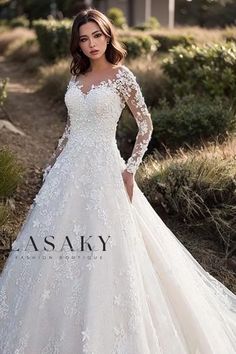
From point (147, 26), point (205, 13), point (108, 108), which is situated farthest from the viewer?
point (205, 13)

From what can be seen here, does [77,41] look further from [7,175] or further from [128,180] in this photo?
[7,175]

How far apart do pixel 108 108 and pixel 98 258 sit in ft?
2.85

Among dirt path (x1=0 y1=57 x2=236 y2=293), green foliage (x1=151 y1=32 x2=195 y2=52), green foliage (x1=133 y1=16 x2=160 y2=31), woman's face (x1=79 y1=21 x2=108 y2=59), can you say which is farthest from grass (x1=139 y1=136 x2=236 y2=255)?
green foliage (x1=133 y1=16 x2=160 y2=31)

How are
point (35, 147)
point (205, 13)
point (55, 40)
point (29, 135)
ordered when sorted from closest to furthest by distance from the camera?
1. point (35, 147)
2. point (29, 135)
3. point (55, 40)
4. point (205, 13)

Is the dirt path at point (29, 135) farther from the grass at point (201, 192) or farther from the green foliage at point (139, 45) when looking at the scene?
the green foliage at point (139, 45)

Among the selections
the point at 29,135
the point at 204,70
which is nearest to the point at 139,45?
the point at 204,70

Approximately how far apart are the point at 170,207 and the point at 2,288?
2.26 meters

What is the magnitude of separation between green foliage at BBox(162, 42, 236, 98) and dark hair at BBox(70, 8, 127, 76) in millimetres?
4991

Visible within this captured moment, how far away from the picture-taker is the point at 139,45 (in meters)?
13.9

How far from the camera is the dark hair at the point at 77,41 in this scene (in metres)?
3.39

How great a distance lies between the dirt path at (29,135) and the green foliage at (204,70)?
2077 millimetres

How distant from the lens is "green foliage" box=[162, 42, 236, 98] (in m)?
8.35

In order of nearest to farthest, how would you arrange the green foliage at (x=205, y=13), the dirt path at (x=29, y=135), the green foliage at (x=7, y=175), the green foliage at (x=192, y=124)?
the green foliage at (x=7, y=175) → the dirt path at (x=29, y=135) → the green foliage at (x=192, y=124) → the green foliage at (x=205, y=13)

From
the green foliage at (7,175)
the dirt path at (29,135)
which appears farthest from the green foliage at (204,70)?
the green foliage at (7,175)
